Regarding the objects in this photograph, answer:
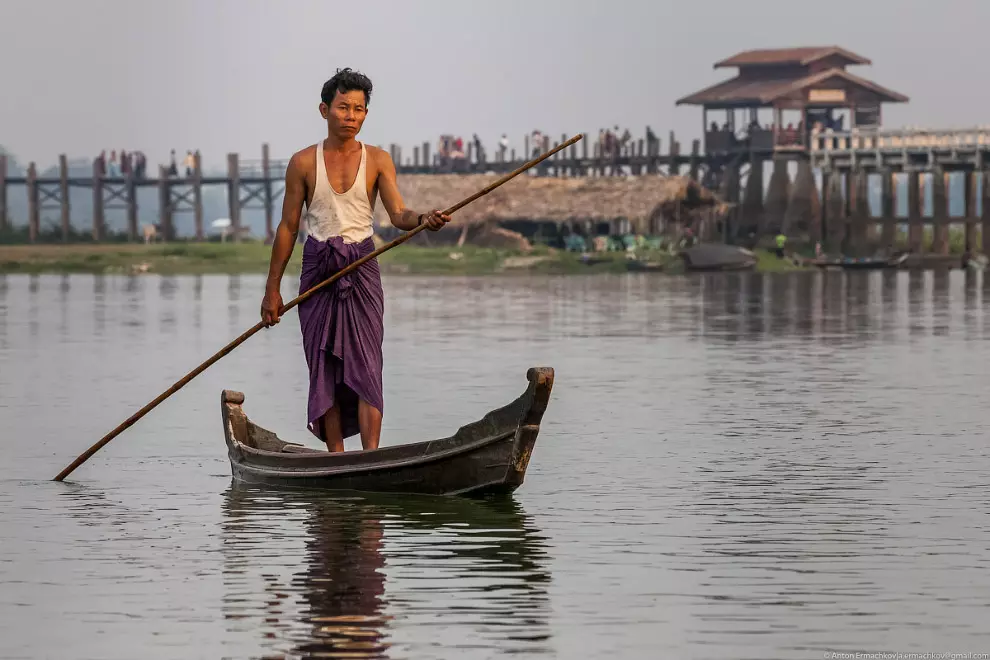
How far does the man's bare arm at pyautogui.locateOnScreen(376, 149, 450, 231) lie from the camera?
466 inches

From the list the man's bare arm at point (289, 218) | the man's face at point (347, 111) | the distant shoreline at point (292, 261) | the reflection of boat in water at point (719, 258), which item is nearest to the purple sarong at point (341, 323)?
the man's bare arm at point (289, 218)

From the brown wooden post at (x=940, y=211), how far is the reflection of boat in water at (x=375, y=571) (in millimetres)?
56546

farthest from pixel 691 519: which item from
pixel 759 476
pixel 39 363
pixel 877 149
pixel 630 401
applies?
pixel 877 149

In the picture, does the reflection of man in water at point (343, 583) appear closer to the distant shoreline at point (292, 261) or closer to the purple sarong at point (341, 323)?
the purple sarong at point (341, 323)

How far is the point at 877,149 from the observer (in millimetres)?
67000

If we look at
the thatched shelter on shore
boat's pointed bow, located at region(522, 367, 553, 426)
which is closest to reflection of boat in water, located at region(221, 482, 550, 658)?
boat's pointed bow, located at region(522, 367, 553, 426)

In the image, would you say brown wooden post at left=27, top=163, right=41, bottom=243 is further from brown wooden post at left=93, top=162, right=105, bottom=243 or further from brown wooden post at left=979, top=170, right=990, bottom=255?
brown wooden post at left=979, top=170, right=990, bottom=255

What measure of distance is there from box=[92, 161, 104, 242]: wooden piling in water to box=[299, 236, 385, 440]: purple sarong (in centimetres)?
6792

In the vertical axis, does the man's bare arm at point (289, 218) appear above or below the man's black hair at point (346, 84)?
below

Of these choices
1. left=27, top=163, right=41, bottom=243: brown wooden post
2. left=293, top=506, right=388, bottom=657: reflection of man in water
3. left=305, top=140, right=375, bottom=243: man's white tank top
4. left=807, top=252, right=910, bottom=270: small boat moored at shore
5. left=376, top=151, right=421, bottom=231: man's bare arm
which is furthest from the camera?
left=27, top=163, right=41, bottom=243: brown wooden post

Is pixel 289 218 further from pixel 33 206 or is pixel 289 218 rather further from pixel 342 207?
pixel 33 206

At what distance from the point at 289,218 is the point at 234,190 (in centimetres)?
6890

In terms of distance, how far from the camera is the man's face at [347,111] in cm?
1247

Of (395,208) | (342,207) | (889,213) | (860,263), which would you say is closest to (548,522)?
(395,208)
